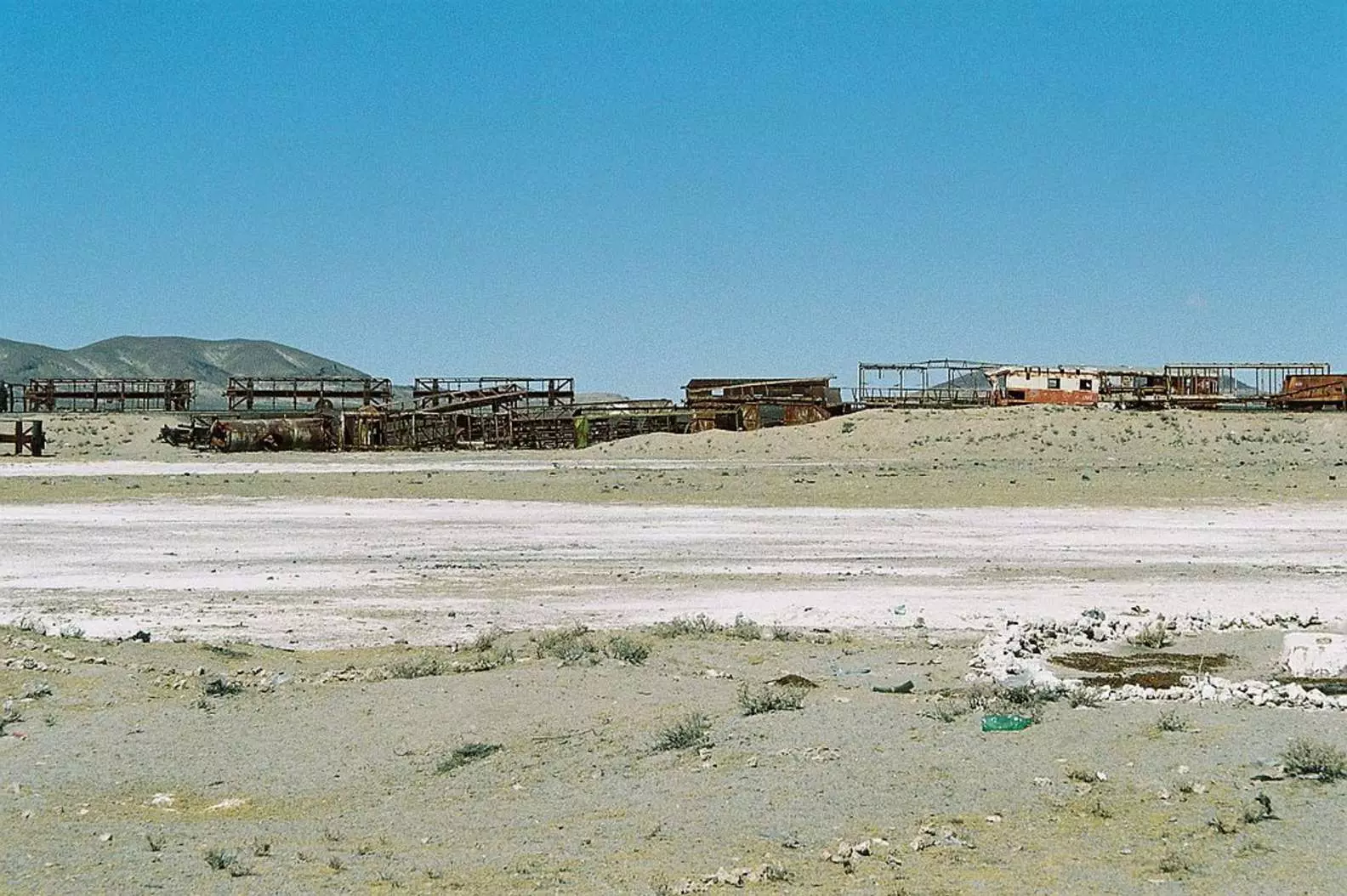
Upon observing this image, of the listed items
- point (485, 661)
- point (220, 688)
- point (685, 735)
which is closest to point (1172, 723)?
point (685, 735)

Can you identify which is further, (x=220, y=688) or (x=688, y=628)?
(x=688, y=628)

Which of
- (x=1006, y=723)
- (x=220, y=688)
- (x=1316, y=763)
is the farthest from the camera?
(x=220, y=688)

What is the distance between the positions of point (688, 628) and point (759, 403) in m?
54.0

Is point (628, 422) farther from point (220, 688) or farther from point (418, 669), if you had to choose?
point (220, 688)

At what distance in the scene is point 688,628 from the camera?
15.2 meters

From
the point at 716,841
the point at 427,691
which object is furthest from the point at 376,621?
the point at 716,841

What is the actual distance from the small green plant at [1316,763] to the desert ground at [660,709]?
3 centimetres

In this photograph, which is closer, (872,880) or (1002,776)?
(872,880)

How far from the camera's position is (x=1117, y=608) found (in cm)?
1708

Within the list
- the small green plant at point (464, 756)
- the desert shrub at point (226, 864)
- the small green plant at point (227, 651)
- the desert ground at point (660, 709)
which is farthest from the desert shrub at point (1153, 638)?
the desert shrub at point (226, 864)

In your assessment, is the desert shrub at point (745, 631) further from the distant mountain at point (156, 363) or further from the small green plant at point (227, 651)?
the distant mountain at point (156, 363)

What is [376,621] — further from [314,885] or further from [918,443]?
[918,443]

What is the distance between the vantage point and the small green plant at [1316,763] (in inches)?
328

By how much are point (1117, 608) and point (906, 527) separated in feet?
35.1
